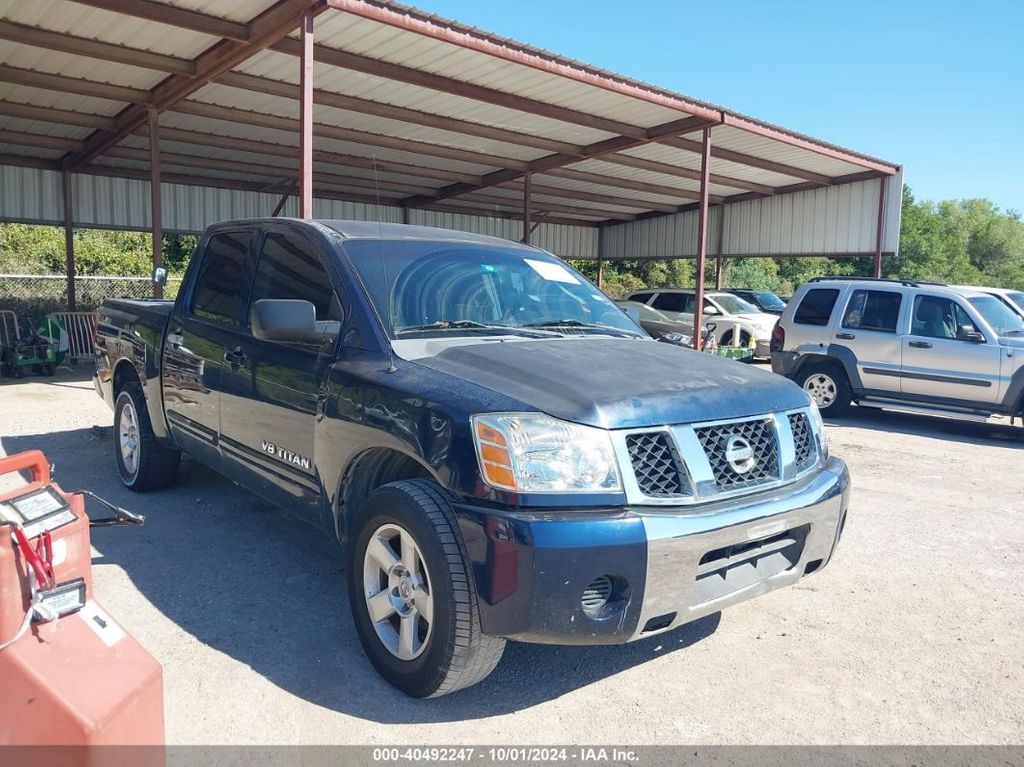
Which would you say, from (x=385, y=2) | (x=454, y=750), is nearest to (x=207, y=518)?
(x=454, y=750)

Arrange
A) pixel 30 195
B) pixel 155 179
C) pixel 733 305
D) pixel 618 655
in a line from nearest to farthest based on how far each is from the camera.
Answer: pixel 618 655
pixel 155 179
pixel 30 195
pixel 733 305

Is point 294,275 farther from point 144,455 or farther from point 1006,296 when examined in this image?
point 1006,296

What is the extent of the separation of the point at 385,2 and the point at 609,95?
12.9 ft

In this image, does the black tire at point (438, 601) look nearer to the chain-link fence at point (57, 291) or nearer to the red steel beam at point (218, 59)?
the red steel beam at point (218, 59)

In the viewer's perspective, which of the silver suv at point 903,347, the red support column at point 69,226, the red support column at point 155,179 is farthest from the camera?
the red support column at point 69,226

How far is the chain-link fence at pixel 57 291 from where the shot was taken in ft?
61.1

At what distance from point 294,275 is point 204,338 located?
0.92m

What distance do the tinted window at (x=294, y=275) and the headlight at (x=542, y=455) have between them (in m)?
1.28

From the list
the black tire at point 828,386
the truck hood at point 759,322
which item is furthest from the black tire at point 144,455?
the truck hood at point 759,322

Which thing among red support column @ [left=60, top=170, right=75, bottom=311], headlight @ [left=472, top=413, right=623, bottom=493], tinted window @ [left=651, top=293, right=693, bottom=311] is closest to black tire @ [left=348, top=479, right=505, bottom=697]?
headlight @ [left=472, top=413, right=623, bottom=493]

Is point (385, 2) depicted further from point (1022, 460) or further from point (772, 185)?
point (772, 185)

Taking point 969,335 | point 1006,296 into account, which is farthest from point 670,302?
point 969,335

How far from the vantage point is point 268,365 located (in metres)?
3.91

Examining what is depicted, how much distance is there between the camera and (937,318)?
941 cm
